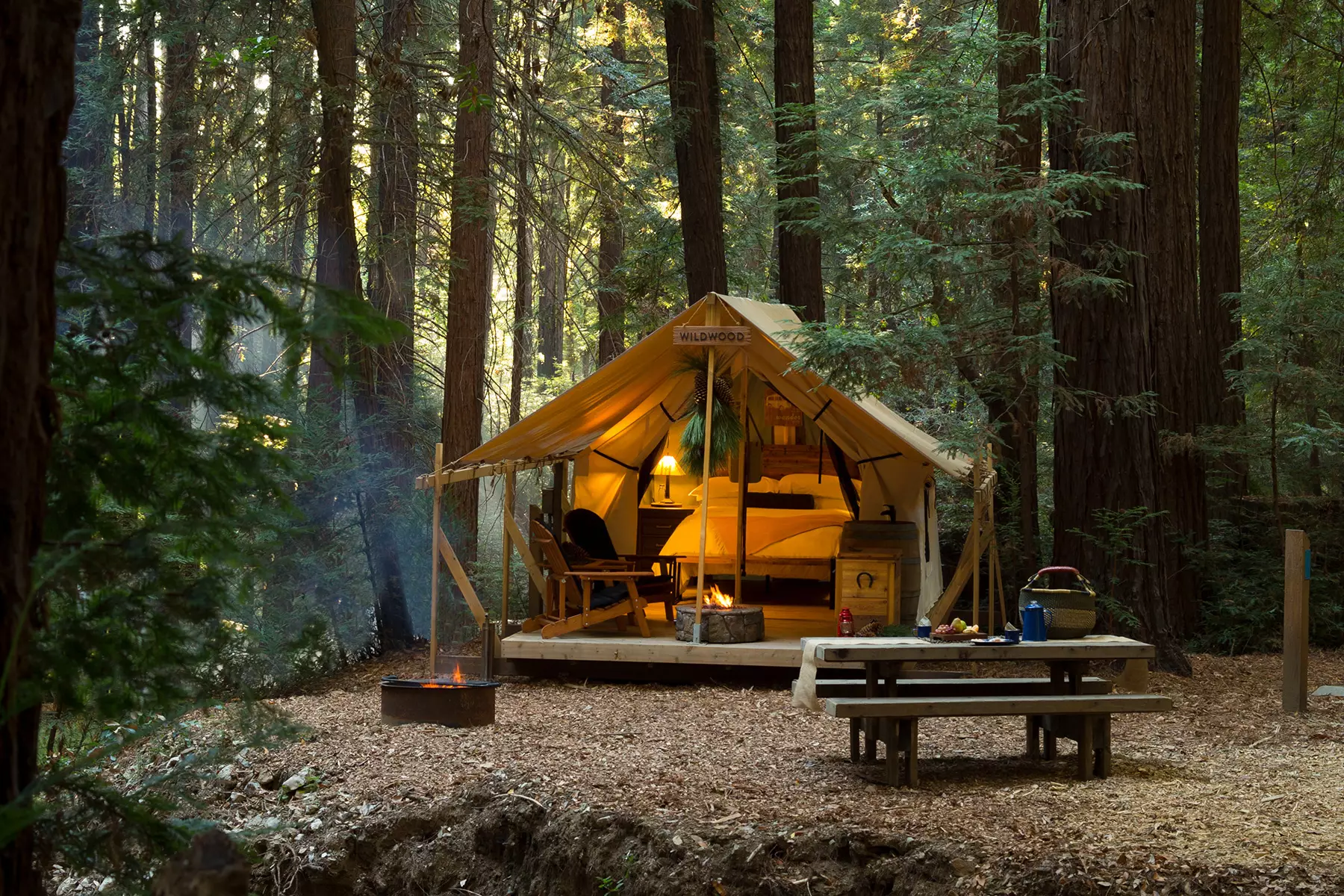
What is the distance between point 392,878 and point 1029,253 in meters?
5.01

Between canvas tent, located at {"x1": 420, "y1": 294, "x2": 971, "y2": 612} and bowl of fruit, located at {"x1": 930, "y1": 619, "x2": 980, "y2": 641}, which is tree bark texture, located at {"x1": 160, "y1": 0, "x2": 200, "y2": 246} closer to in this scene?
canvas tent, located at {"x1": 420, "y1": 294, "x2": 971, "y2": 612}

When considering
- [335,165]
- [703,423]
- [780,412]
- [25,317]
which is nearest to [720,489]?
[780,412]

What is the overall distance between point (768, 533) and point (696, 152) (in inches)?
130

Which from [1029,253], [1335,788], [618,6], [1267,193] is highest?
[618,6]

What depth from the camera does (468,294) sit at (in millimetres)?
10172

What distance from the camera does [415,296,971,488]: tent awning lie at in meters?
8.06

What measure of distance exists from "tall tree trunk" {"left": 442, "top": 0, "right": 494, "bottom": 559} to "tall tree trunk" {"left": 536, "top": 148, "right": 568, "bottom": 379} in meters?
0.56

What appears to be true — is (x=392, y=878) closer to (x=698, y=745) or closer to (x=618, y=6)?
(x=698, y=745)

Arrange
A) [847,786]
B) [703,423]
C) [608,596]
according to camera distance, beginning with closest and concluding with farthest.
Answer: [847,786], [608,596], [703,423]

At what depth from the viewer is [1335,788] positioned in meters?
4.84

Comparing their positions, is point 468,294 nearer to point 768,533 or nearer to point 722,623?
point 768,533

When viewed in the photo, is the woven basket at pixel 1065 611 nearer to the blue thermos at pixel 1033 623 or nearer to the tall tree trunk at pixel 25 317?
the blue thermos at pixel 1033 623

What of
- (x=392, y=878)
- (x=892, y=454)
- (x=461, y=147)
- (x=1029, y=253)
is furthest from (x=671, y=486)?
(x=392, y=878)

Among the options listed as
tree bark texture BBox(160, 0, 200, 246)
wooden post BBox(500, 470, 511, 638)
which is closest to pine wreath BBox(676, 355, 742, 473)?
wooden post BBox(500, 470, 511, 638)
